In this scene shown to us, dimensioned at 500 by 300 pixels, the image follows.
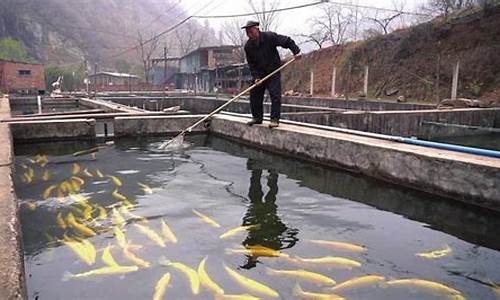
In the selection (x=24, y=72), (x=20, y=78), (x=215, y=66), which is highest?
(x=215, y=66)

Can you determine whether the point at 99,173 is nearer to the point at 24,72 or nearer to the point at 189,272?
the point at 189,272

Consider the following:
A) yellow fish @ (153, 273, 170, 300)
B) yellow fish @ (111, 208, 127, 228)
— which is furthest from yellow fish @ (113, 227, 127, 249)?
yellow fish @ (153, 273, 170, 300)

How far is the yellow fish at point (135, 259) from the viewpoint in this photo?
151 inches

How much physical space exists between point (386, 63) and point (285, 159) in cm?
2526

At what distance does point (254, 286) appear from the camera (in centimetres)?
345

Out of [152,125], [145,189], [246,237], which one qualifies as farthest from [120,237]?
[152,125]

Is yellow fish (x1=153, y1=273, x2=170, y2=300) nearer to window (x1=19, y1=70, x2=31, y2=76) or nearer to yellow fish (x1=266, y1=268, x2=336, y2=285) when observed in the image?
yellow fish (x1=266, y1=268, x2=336, y2=285)

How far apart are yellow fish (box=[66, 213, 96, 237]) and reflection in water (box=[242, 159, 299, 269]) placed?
168cm

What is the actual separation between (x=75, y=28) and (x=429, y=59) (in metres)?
80.6

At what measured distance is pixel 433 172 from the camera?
552 centimetres

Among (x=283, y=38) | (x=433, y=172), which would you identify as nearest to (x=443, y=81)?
(x=283, y=38)

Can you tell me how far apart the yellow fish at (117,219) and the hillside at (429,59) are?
1750 centimetres

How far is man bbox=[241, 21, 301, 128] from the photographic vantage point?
7.79 meters

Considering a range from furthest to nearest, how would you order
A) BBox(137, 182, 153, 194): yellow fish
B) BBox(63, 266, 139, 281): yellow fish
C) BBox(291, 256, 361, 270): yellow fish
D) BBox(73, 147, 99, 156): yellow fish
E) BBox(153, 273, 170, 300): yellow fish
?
BBox(73, 147, 99, 156): yellow fish → BBox(137, 182, 153, 194): yellow fish → BBox(291, 256, 361, 270): yellow fish → BBox(63, 266, 139, 281): yellow fish → BBox(153, 273, 170, 300): yellow fish
